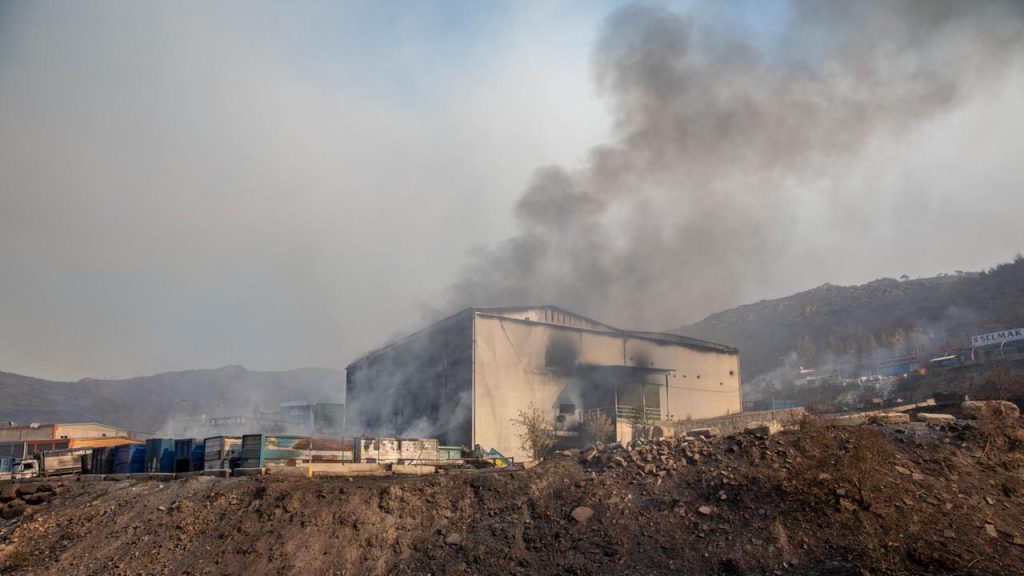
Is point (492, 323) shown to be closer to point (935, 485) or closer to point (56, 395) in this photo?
point (935, 485)

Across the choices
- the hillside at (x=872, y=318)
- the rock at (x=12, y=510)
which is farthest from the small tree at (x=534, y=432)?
the hillside at (x=872, y=318)

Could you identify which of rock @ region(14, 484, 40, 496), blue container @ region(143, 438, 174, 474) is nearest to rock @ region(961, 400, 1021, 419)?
blue container @ region(143, 438, 174, 474)

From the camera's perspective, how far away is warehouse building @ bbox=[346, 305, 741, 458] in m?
35.7

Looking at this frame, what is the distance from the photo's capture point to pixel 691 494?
1577 cm

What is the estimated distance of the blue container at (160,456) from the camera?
25.5 meters

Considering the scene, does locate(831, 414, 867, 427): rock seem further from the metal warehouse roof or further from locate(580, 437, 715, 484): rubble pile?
the metal warehouse roof

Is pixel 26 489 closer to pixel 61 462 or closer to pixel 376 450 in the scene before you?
pixel 61 462

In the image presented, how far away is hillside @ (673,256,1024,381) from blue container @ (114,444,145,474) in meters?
61.3

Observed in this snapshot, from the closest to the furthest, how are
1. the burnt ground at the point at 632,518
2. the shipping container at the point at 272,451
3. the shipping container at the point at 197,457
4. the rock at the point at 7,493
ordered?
the burnt ground at the point at 632,518, the rock at the point at 7,493, the shipping container at the point at 272,451, the shipping container at the point at 197,457

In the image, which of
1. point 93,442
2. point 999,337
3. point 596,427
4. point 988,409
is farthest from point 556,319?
point 999,337

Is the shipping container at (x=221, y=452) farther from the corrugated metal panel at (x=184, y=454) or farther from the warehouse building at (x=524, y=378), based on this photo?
the warehouse building at (x=524, y=378)

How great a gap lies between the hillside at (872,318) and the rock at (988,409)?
4835 centimetres

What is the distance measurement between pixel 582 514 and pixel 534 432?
15.6 m

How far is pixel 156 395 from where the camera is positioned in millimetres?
111812
